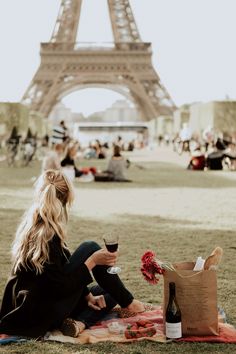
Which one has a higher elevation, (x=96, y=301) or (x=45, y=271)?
(x=45, y=271)

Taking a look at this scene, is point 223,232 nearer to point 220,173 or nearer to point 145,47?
point 220,173

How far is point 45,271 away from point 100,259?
43cm

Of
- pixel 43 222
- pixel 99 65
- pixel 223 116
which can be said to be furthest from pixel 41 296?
pixel 99 65

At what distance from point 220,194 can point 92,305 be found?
10527 mm

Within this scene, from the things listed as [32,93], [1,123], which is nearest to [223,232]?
[1,123]

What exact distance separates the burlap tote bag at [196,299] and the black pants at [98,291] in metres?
0.48

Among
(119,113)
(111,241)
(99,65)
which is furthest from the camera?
(119,113)

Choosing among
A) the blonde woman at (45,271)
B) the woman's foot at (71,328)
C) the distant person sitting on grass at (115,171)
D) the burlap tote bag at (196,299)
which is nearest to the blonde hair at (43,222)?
the blonde woman at (45,271)

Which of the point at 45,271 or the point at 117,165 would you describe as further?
the point at 117,165

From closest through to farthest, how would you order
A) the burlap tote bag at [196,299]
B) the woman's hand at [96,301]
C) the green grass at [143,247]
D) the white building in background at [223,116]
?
the green grass at [143,247]
the burlap tote bag at [196,299]
the woman's hand at [96,301]
the white building in background at [223,116]

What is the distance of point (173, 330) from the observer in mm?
4934

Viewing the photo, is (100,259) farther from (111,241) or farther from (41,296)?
(41,296)

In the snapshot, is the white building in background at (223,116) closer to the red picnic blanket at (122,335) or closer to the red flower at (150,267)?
the red picnic blanket at (122,335)

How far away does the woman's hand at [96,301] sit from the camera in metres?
5.43
